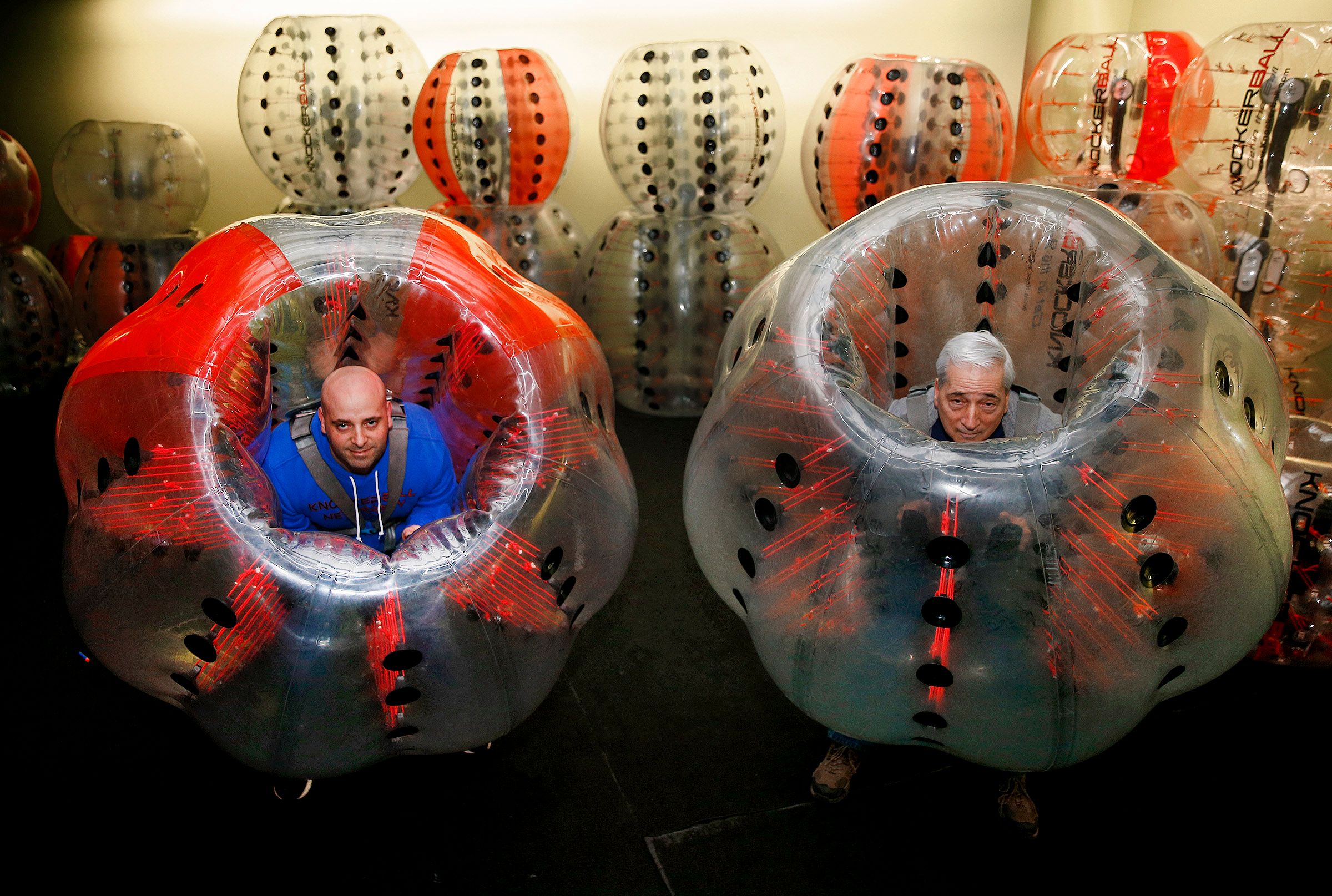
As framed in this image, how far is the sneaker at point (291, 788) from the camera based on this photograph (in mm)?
2090

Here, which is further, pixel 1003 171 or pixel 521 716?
pixel 1003 171

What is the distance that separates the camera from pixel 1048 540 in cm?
158

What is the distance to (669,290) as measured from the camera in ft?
13.7

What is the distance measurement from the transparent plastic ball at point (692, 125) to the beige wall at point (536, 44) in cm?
65

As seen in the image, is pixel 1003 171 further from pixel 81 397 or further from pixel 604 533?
pixel 81 397

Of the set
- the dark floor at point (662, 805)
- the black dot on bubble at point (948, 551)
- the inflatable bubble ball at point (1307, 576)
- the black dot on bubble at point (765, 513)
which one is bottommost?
the dark floor at point (662, 805)

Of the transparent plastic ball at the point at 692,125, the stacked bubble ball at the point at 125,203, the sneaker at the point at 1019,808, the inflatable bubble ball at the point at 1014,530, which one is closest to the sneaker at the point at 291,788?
the inflatable bubble ball at the point at 1014,530

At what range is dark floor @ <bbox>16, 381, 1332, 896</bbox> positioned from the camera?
1.90 m

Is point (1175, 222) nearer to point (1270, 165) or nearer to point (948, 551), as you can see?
point (1270, 165)

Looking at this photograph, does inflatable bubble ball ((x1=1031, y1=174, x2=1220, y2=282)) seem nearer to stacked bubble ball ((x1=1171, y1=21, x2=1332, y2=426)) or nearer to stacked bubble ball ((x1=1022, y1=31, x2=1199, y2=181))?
stacked bubble ball ((x1=1171, y1=21, x2=1332, y2=426))

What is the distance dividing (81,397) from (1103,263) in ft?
7.29

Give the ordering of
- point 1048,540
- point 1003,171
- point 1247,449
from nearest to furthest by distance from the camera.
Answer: point 1048,540, point 1247,449, point 1003,171

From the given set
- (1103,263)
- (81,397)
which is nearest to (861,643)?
(1103,263)

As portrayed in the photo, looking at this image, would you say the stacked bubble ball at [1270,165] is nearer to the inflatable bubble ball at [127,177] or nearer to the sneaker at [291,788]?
the sneaker at [291,788]
